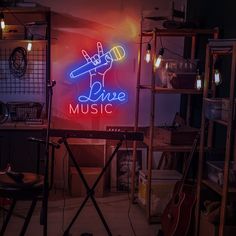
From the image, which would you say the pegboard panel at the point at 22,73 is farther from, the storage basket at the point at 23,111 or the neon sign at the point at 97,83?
the neon sign at the point at 97,83

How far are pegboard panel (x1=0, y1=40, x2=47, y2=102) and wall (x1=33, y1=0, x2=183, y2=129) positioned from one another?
14 cm

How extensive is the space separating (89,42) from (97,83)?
482 millimetres

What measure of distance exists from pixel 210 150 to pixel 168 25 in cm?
123

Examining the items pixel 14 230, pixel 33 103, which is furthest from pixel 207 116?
pixel 33 103

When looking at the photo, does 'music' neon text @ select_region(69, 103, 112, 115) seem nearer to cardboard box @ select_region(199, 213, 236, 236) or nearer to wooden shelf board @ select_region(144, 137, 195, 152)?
wooden shelf board @ select_region(144, 137, 195, 152)

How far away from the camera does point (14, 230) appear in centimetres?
355

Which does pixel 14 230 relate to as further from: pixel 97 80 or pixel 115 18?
pixel 115 18

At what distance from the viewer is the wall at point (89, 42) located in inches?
188

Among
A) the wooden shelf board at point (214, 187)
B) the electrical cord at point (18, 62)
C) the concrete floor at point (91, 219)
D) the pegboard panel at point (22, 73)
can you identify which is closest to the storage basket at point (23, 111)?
the pegboard panel at point (22, 73)

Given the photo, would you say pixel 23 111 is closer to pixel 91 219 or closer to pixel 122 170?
pixel 122 170

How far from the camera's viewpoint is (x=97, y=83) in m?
4.85

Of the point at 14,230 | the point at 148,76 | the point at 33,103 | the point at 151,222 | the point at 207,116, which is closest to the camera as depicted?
the point at 207,116

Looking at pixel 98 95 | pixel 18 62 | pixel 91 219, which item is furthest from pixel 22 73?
pixel 91 219

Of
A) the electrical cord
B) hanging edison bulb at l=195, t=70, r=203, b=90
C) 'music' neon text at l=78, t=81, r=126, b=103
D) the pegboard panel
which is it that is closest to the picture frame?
'music' neon text at l=78, t=81, r=126, b=103
